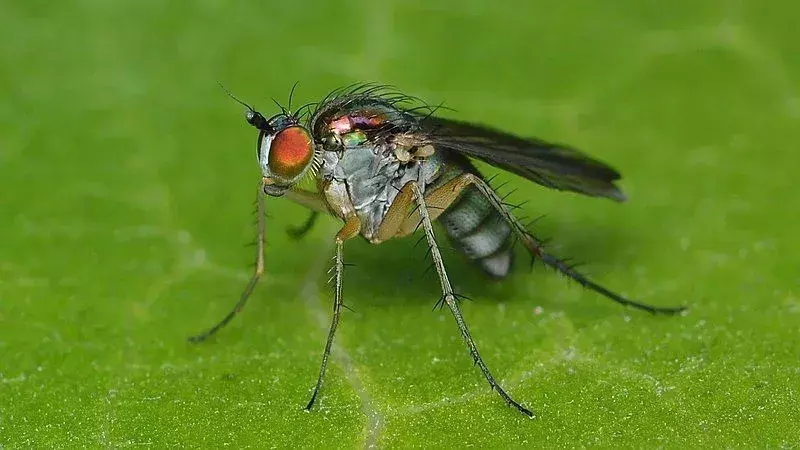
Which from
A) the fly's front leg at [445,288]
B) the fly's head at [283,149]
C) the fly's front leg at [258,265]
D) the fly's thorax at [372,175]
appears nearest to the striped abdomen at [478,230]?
the fly's thorax at [372,175]

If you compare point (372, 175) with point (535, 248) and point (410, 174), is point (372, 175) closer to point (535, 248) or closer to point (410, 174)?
point (410, 174)

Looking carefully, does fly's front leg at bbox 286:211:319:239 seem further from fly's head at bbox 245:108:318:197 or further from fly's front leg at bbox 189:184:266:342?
fly's head at bbox 245:108:318:197

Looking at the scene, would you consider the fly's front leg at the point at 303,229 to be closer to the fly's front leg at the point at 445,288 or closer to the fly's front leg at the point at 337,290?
the fly's front leg at the point at 337,290

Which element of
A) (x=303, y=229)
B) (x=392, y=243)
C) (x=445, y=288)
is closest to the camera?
(x=445, y=288)

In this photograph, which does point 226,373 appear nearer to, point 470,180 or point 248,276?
point 248,276

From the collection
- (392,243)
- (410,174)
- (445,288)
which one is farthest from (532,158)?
(392,243)

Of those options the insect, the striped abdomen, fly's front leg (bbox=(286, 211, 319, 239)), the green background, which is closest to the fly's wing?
the insect

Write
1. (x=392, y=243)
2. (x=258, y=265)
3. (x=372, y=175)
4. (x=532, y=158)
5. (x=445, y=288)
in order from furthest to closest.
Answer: (x=392, y=243)
(x=258, y=265)
(x=372, y=175)
(x=532, y=158)
(x=445, y=288)
